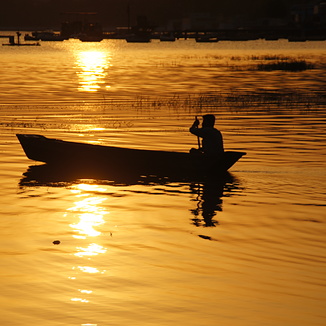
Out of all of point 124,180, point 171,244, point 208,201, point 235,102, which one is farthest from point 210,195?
point 235,102

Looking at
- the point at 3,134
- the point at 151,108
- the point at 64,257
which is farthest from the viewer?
the point at 151,108

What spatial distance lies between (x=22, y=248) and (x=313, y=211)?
6.71 meters

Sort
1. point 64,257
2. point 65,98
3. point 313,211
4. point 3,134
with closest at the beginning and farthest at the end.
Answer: point 64,257 → point 313,211 → point 3,134 → point 65,98

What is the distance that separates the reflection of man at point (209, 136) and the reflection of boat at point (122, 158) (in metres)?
0.23

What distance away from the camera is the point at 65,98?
51.1 metres

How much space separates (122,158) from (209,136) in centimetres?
270

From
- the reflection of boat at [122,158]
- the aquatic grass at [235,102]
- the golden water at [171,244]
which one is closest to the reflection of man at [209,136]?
the reflection of boat at [122,158]

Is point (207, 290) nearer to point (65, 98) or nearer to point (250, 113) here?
point (250, 113)

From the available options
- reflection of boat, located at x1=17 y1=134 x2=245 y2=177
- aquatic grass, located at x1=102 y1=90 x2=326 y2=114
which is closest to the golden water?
reflection of boat, located at x1=17 y1=134 x2=245 y2=177

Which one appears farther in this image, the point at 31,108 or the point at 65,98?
the point at 65,98

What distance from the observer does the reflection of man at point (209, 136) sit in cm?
2200

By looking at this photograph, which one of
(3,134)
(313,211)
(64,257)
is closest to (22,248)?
(64,257)

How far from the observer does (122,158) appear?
76.3 feet

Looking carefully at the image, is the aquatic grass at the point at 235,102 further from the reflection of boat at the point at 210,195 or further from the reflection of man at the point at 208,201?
the reflection of man at the point at 208,201
